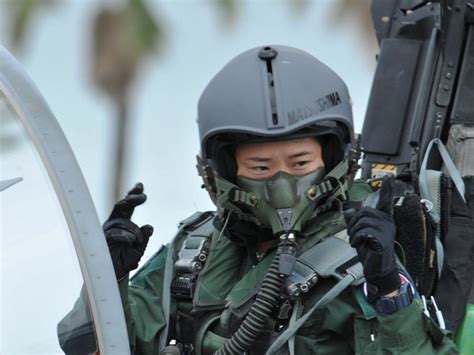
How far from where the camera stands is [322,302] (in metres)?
3.03

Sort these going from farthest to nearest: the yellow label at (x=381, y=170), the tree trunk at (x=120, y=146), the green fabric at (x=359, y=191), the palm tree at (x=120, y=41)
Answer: the tree trunk at (x=120, y=146), the palm tree at (x=120, y=41), the yellow label at (x=381, y=170), the green fabric at (x=359, y=191)

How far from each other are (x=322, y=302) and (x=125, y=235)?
0.56 m

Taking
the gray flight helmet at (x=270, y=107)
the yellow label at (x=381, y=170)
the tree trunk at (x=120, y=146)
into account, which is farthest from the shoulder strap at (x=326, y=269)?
the tree trunk at (x=120, y=146)

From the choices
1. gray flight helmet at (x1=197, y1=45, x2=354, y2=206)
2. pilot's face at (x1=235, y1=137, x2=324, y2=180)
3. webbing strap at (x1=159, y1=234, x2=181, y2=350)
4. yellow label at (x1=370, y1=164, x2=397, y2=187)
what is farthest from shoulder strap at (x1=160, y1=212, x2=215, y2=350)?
yellow label at (x1=370, y1=164, x2=397, y2=187)

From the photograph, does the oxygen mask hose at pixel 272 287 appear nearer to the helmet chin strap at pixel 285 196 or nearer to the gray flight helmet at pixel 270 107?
the helmet chin strap at pixel 285 196

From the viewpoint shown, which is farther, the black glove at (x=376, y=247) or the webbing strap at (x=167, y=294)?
the webbing strap at (x=167, y=294)

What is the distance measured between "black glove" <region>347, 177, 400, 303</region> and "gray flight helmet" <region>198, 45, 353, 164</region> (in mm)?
418

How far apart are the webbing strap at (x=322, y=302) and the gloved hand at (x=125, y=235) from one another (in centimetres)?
46

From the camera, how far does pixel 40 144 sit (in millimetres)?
2629

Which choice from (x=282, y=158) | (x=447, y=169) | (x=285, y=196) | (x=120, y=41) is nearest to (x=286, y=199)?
(x=285, y=196)

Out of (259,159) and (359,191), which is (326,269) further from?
(359,191)

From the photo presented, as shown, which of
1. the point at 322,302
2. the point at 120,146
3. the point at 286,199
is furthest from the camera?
the point at 120,146

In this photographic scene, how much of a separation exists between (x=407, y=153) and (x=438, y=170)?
1.15 feet

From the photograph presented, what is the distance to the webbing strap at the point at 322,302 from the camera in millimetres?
3018
